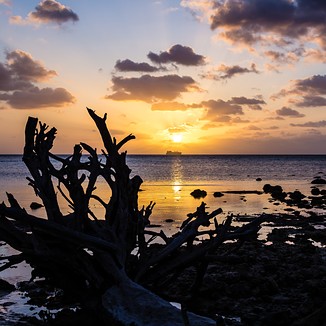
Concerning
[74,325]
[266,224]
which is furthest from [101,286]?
[266,224]

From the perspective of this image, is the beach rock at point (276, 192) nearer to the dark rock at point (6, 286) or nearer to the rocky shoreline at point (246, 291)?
the rocky shoreline at point (246, 291)

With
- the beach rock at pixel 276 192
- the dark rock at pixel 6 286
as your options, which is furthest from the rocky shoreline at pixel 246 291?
the beach rock at pixel 276 192

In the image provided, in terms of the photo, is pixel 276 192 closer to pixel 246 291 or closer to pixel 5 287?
pixel 246 291

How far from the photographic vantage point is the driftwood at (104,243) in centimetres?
632

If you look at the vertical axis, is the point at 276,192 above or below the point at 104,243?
below

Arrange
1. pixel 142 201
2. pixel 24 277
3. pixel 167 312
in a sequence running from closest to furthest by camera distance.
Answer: pixel 167 312, pixel 24 277, pixel 142 201

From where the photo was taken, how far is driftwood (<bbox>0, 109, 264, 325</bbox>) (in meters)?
6.32

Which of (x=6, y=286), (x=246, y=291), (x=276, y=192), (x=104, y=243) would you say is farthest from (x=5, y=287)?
(x=276, y=192)

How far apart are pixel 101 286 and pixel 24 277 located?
182 inches

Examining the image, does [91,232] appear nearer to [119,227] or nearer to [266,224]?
[119,227]

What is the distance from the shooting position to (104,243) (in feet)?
22.3

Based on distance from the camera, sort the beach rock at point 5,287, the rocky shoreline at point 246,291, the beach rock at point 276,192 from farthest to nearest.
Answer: the beach rock at point 276,192 → the beach rock at point 5,287 → the rocky shoreline at point 246,291

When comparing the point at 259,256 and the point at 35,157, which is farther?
the point at 259,256

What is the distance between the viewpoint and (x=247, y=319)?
7703mm
